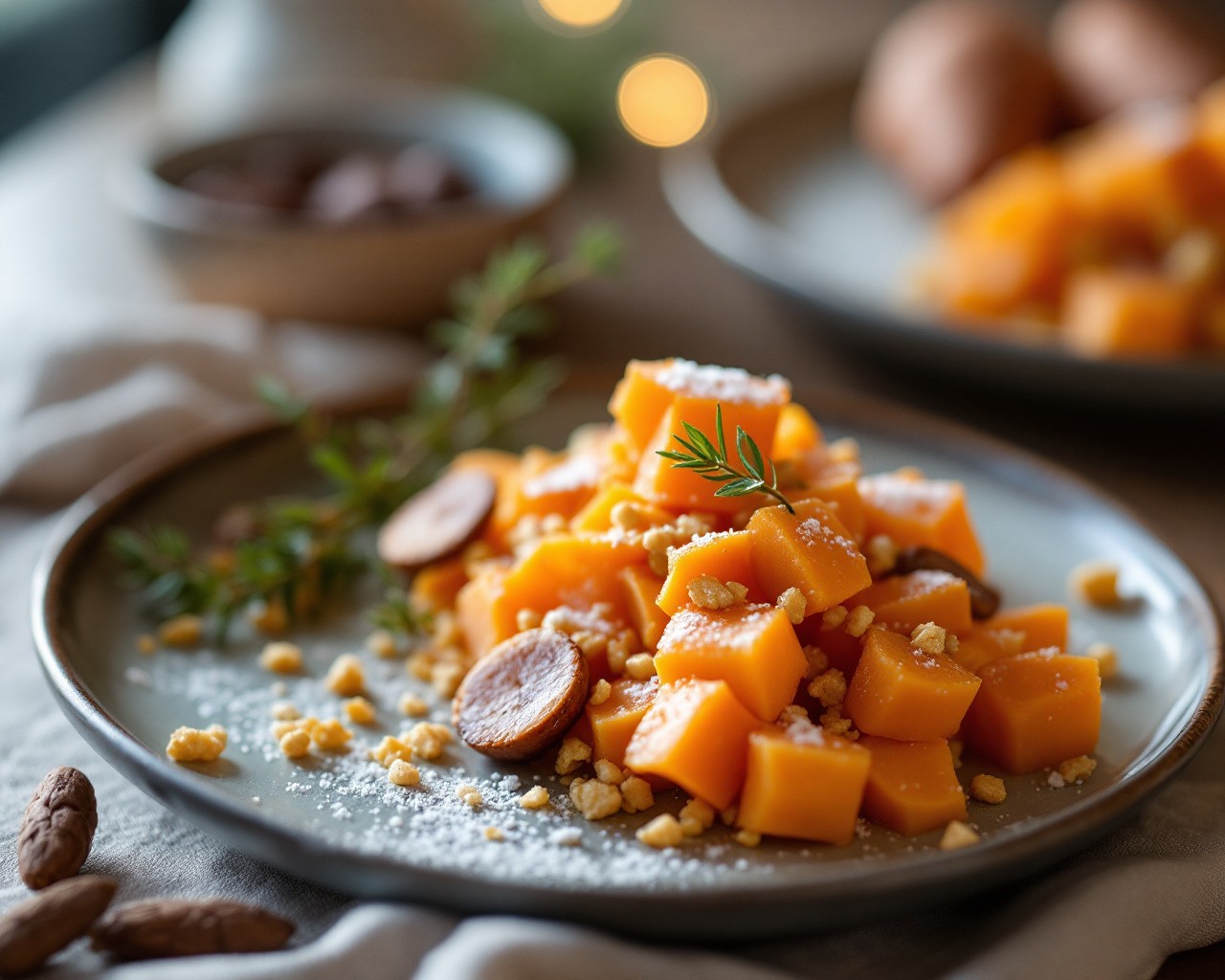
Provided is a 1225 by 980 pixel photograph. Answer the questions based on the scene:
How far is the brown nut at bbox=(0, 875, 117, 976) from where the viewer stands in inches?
47.7

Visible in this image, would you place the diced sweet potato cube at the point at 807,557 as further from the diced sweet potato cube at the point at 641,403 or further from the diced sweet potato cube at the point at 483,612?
the diced sweet potato cube at the point at 483,612

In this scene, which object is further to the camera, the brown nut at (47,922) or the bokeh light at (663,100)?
the bokeh light at (663,100)

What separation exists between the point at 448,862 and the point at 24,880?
447 millimetres

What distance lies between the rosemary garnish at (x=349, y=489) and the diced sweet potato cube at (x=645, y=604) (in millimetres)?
325

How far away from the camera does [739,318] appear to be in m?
3.04

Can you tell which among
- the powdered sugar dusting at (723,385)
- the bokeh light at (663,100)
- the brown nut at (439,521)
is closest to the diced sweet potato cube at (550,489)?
the brown nut at (439,521)

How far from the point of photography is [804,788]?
1303mm

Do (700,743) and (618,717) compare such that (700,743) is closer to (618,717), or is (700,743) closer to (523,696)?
(618,717)

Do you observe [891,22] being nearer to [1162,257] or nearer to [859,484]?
[1162,257]

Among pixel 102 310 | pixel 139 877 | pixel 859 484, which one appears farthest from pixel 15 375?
pixel 859 484

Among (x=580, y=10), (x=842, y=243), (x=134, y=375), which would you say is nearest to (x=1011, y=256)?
(x=842, y=243)

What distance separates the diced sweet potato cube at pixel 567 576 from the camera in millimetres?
1568

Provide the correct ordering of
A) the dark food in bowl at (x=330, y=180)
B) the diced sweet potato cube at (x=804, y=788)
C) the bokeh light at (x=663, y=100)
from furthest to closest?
the bokeh light at (x=663, y=100) < the dark food in bowl at (x=330, y=180) < the diced sweet potato cube at (x=804, y=788)

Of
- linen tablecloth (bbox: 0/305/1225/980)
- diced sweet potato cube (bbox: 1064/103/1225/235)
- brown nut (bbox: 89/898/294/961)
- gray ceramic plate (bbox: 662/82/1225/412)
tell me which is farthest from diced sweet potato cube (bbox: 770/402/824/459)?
diced sweet potato cube (bbox: 1064/103/1225/235)
